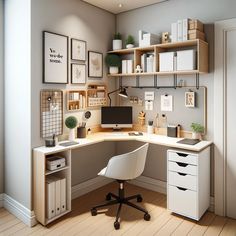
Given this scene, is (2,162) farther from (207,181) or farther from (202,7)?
(202,7)

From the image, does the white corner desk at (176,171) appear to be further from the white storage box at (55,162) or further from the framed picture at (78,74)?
the framed picture at (78,74)

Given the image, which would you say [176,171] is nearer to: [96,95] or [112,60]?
[96,95]

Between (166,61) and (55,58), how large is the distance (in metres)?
1.33

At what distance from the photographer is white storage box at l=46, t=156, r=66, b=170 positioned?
2.63 metres

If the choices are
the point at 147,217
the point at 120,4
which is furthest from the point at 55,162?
the point at 120,4

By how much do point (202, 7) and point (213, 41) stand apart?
0.45 meters

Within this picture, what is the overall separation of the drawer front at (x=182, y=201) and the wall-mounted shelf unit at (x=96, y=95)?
154cm

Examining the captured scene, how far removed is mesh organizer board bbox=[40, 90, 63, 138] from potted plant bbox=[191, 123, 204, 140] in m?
1.63

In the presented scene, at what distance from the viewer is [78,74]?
3264 mm

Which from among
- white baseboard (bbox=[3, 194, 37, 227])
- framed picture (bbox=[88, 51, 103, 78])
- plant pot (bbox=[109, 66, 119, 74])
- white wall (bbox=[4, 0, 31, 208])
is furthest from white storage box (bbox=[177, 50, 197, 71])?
white baseboard (bbox=[3, 194, 37, 227])

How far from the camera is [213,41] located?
289 centimetres

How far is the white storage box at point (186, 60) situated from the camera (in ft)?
9.19

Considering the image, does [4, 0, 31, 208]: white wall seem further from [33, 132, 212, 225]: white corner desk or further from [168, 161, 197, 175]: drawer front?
[168, 161, 197, 175]: drawer front

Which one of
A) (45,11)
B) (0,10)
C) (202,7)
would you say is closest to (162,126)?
(202,7)
